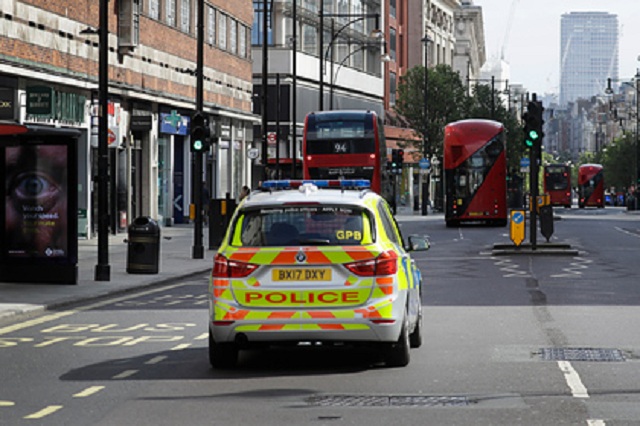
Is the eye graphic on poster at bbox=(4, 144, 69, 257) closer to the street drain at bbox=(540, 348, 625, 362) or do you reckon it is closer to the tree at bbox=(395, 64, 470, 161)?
the street drain at bbox=(540, 348, 625, 362)

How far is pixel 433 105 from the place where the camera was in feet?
326

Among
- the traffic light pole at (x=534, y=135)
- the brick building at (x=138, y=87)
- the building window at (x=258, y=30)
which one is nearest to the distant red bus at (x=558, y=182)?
the building window at (x=258, y=30)

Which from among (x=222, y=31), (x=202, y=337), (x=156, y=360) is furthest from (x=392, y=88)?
(x=156, y=360)

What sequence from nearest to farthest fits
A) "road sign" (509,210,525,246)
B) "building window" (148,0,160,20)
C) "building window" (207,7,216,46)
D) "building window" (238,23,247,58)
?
1. "road sign" (509,210,525,246)
2. "building window" (148,0,160,20)
3. "building window" (207,7,216,46)
4. "building window" (238,23,247,58)

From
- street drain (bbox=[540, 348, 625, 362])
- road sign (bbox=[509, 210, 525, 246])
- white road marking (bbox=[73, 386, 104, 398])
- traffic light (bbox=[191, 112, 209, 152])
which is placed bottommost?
white road marking (bbox=[73, 386, 104, 398])

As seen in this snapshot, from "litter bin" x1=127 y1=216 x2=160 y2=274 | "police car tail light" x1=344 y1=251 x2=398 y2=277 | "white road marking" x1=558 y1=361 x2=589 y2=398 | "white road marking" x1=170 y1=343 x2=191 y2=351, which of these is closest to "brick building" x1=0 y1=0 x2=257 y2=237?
"litter bin" x1=127 y1=216 x2=160 y2=274

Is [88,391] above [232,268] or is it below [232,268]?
below

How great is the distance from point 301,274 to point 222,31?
1951 inches

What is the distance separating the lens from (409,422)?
971 centimetres

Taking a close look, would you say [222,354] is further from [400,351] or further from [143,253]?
[143,253]

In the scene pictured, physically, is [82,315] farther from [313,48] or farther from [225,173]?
[313,48]

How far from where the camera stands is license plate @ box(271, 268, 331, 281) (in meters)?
12.3

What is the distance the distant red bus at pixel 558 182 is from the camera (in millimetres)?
110794

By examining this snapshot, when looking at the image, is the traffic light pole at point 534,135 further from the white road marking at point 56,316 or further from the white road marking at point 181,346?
Answer: the white road marking at point 181,346
